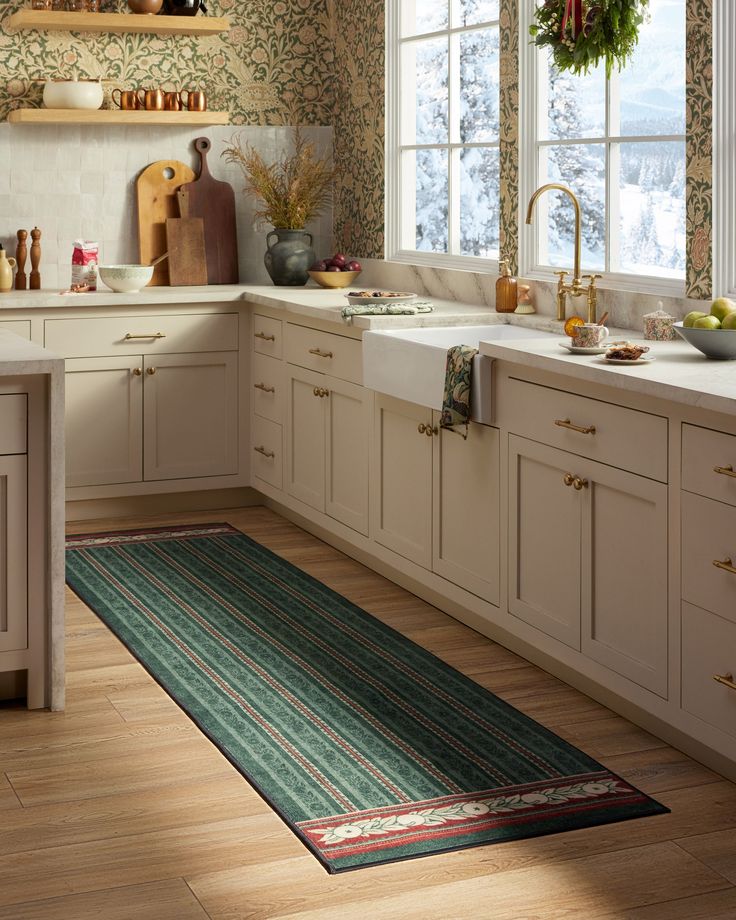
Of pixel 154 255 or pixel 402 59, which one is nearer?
pixel 402 59

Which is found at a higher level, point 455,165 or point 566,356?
point 455,165

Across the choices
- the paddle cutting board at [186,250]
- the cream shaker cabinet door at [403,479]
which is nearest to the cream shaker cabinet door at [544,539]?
the cream shaker cabinet door at [403,479]

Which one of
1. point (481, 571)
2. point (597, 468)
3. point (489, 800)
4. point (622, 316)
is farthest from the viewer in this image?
point (622, 316)

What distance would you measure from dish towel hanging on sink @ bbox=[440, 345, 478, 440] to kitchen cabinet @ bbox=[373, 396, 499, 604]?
7cm

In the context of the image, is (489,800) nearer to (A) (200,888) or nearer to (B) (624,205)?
(A) (200,888)

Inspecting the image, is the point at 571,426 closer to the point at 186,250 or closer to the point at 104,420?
the point at 104,420

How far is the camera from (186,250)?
5910mm

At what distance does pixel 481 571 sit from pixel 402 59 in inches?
104

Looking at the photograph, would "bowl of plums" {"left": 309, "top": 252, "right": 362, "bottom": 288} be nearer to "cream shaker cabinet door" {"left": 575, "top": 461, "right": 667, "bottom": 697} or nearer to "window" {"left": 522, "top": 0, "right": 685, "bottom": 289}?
"window" {"left": 522, "top": 0, "right": 685, "bottom": 289}

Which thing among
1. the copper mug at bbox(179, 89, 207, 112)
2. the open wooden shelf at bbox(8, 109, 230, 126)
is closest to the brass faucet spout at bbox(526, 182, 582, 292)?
the open wooden shelf at bbox(8, 109, 230, 126)

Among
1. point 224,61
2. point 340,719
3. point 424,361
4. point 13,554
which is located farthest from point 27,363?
point 224,61

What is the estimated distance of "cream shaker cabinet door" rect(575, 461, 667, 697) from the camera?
2.97 m

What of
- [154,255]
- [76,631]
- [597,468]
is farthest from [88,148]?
[597,468]

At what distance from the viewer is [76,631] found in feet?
13.0
